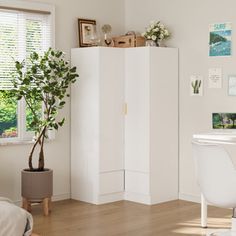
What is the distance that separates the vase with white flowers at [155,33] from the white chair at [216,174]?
225cm

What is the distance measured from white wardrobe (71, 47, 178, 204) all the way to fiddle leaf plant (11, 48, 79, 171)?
320 millimetres

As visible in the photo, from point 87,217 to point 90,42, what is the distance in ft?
6.85

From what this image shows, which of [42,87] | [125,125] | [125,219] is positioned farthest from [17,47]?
[125,219]

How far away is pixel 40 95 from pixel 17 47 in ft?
2.07

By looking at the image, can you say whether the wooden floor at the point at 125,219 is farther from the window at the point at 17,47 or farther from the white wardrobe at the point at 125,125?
the window at the point at 17,47

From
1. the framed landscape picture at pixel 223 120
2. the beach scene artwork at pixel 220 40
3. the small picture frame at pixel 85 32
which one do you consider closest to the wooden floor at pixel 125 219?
the framed landscape picture at pixel 223 120

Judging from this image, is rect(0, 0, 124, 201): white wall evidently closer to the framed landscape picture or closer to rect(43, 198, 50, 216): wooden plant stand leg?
rect(43, 198, 50, 216): wooden plant stand leg

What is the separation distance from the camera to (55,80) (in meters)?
6.02

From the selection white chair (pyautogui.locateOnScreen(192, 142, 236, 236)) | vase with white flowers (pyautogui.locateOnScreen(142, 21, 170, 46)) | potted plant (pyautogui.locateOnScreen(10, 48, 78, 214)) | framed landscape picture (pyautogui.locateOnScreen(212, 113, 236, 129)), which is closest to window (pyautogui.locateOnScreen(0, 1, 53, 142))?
potted plant (pyautogui.locateOnScreen(10, 48, 78, 214))

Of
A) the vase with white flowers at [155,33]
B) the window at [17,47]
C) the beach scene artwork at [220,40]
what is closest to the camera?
the window at [17,47]

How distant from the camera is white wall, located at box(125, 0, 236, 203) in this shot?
6141mm

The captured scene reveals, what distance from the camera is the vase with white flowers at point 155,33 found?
6.46 metres

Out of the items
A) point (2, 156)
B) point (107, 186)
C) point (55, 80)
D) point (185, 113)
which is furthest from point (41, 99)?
point (185, 113)

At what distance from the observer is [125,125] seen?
21.2ft
